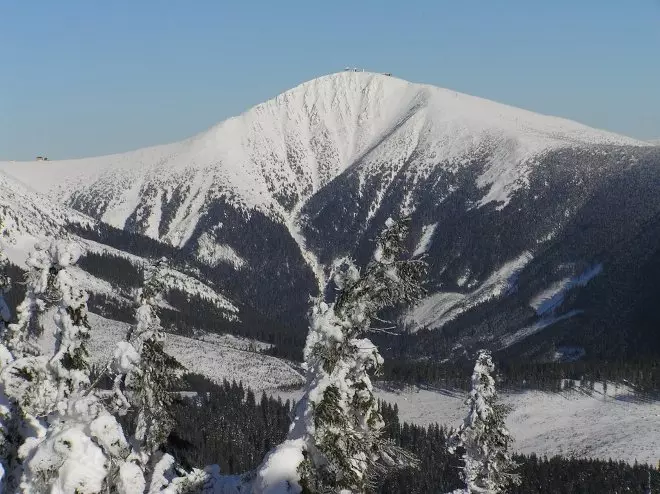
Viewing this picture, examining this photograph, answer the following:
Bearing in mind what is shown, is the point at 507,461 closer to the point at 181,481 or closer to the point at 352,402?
the point at 181,481

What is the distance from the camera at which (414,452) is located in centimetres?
13388

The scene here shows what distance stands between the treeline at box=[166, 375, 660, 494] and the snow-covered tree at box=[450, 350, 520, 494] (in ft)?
250

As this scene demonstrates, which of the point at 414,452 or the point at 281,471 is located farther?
the point at 414,452

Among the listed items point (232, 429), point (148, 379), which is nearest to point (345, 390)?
point (148, 379)

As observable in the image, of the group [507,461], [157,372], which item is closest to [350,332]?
[157,372]

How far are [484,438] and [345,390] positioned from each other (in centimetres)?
2169

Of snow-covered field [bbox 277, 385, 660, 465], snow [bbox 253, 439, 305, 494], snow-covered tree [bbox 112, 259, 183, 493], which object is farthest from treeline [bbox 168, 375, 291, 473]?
snow [bbox 253, 439, 305, 494]

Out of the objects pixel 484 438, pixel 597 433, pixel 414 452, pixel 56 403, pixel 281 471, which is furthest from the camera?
pixel 597 433

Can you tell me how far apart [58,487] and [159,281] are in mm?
11291

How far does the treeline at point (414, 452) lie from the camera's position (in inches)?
5399

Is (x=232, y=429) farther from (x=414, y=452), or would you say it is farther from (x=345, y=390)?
(x=345, y=390)

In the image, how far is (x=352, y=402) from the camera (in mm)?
19109

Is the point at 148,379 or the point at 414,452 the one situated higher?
the point at 148,379

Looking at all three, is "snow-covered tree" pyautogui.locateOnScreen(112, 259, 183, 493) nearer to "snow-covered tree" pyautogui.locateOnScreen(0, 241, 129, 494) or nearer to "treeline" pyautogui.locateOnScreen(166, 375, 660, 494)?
"snow-covered tree" pyautogui.locateOnScreen(0, 241, 129, 494)
